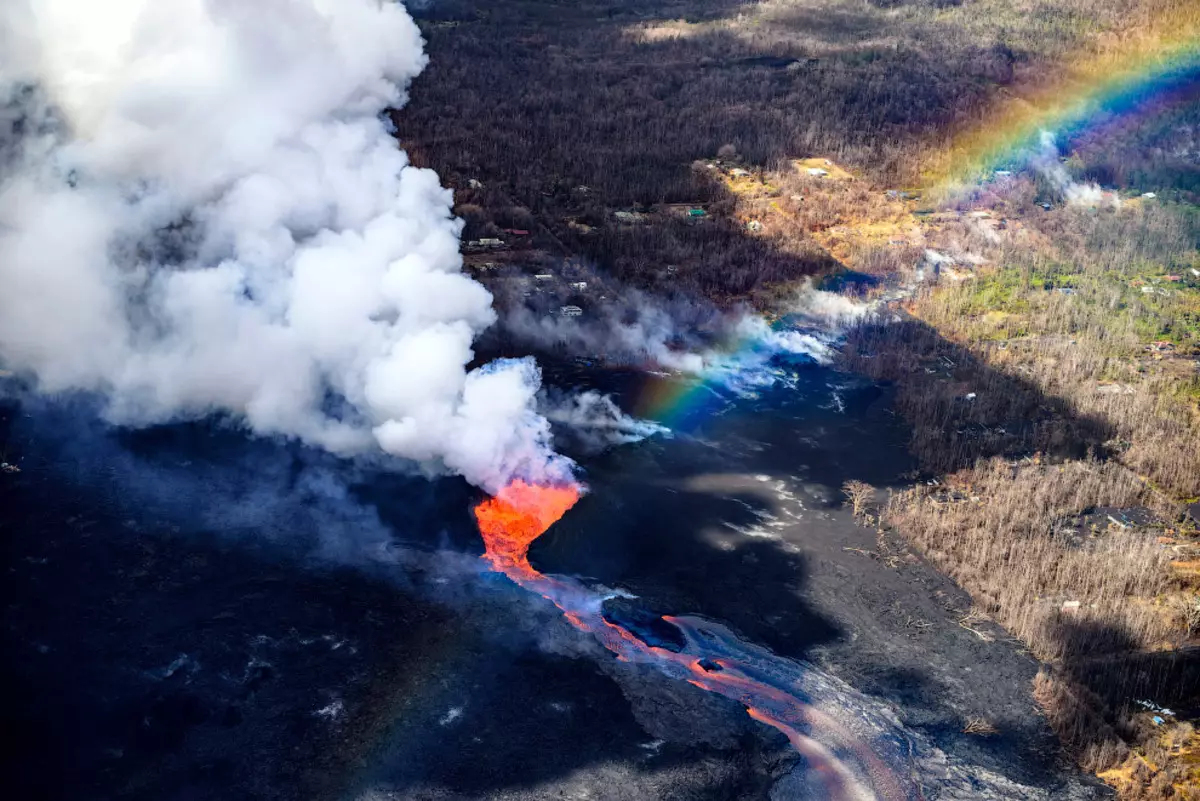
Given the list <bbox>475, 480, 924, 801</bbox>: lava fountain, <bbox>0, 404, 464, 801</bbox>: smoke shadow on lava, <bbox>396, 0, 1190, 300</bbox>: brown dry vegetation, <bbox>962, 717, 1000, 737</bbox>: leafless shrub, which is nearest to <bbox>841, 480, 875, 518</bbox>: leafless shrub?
<bbox>475, 480, 924, 801</bbox>: lava fountain

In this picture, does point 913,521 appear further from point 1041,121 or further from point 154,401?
point 1041,121

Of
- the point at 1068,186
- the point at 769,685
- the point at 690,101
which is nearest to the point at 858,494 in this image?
the point at 769,685

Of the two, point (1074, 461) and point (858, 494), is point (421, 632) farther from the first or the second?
point (1074, 461)

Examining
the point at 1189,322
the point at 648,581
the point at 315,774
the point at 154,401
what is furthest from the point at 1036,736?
the point at 1189,322

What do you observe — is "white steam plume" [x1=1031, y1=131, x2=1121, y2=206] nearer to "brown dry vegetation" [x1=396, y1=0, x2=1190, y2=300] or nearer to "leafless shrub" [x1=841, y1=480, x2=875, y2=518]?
"brown dry vegetation" [x1=396, y1=0, x2=1190, y2=300]

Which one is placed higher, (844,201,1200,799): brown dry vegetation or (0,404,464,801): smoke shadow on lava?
(0,404,464,801): smoke shadow on lava

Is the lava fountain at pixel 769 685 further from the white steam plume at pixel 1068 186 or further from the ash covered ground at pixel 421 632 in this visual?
the white steam plume at pixel 1068 186
